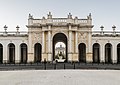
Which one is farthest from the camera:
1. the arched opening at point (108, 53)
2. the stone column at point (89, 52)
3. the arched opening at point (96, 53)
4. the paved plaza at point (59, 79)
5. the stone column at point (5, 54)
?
the arched opening at point (96, 53)

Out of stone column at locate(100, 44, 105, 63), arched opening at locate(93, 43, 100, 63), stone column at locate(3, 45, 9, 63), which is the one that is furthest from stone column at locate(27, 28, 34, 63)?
arched opening at locate(93, 43, 100, 63)

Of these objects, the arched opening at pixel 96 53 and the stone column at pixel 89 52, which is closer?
the stone column at pixel 89 52

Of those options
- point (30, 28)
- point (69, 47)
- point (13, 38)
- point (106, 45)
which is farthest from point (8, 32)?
point (106, 45)

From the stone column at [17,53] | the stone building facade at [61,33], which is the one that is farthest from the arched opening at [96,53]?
the stone column at [17,53]

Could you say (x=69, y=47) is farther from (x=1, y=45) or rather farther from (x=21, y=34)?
(x=1, y=45)

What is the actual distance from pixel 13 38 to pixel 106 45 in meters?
20.5

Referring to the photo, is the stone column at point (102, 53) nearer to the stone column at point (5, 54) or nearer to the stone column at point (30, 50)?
the stone column at point (30, 50)

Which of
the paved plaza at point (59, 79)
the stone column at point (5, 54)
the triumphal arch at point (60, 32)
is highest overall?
the triumphal arch at point (60, 32)

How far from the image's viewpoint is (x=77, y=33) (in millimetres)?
42938

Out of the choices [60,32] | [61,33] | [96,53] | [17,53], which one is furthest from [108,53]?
[17,53]

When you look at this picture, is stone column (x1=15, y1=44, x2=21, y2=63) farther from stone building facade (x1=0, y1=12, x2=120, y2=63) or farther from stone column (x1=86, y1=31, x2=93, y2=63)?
stone column (x1=86, y1=31, x2=93, y2=63)

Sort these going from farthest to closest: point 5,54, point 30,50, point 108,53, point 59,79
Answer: point 108,53 < point 5,54 < point 30,50 < point 59,79

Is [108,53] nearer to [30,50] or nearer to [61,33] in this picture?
[61,33]

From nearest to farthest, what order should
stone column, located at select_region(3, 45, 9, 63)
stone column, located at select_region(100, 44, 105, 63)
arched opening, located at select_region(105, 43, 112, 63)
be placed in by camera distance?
stone column, located at select_region(100, 44, 105, 63), stone column, located at select_region(3, 45, 9, 63), arched opening, located at select_region(105, 43, 112, 63)
